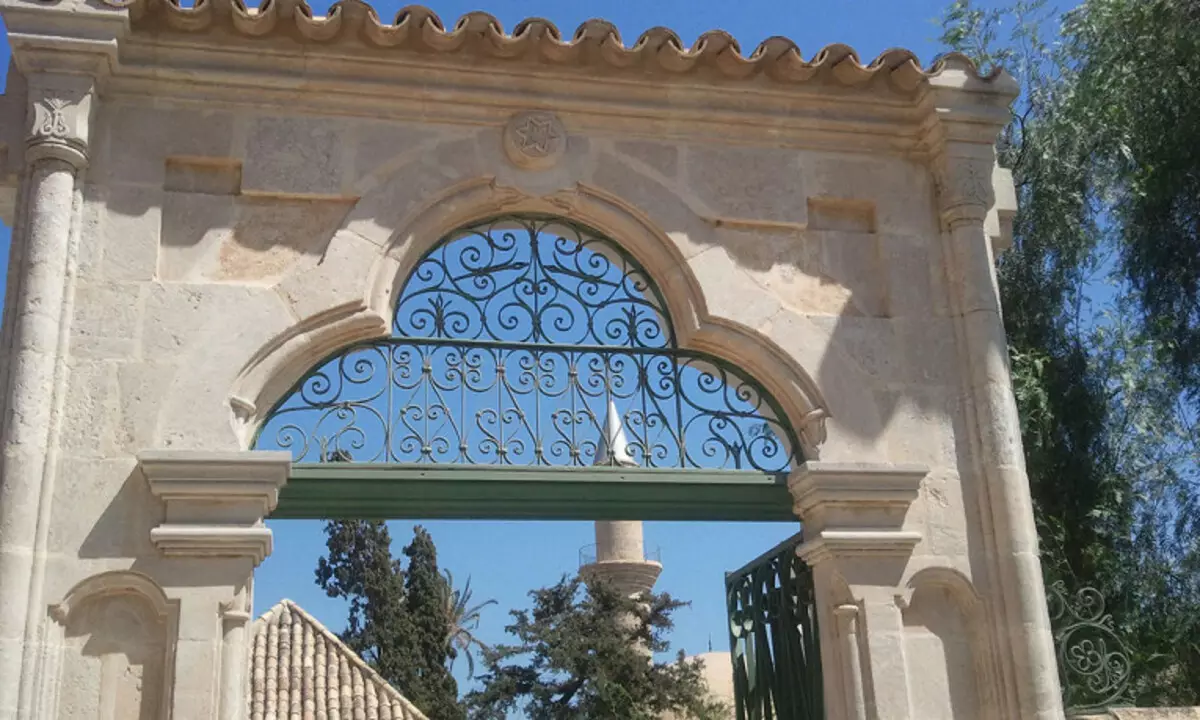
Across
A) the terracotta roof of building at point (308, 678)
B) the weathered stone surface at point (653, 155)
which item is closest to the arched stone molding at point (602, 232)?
the weathered stone surface at point (653, 155)

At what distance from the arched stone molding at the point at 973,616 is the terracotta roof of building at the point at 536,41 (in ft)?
7.64

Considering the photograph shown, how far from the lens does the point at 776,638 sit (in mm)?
5672

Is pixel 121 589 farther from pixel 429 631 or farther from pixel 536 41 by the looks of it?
pixel 429 631

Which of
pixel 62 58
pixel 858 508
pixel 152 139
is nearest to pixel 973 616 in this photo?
pixel 858 508

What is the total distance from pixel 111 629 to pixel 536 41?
2994 millimetres

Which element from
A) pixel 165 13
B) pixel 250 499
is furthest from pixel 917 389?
pixel 165 13

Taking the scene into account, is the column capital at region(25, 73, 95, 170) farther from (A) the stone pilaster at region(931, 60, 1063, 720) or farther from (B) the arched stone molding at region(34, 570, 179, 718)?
(A) the stone pilaster at region(931, 60, 1063, 720)

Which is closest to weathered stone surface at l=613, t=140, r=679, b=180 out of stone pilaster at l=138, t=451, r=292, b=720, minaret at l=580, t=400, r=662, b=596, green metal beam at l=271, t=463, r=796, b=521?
green metal beam at l=271, t=463, r=796, b=521

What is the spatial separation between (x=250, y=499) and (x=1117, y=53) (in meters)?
6.78

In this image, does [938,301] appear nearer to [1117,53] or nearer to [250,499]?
[250,499]

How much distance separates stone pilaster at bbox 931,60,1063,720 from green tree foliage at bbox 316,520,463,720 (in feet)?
62.1

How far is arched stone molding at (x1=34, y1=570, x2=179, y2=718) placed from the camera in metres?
4.20

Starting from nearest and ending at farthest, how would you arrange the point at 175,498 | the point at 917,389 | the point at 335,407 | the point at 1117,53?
the point at 175,498, the point at 335,407, the point at 917,389, the point at 1117,53

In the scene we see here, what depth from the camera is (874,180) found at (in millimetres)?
5676
